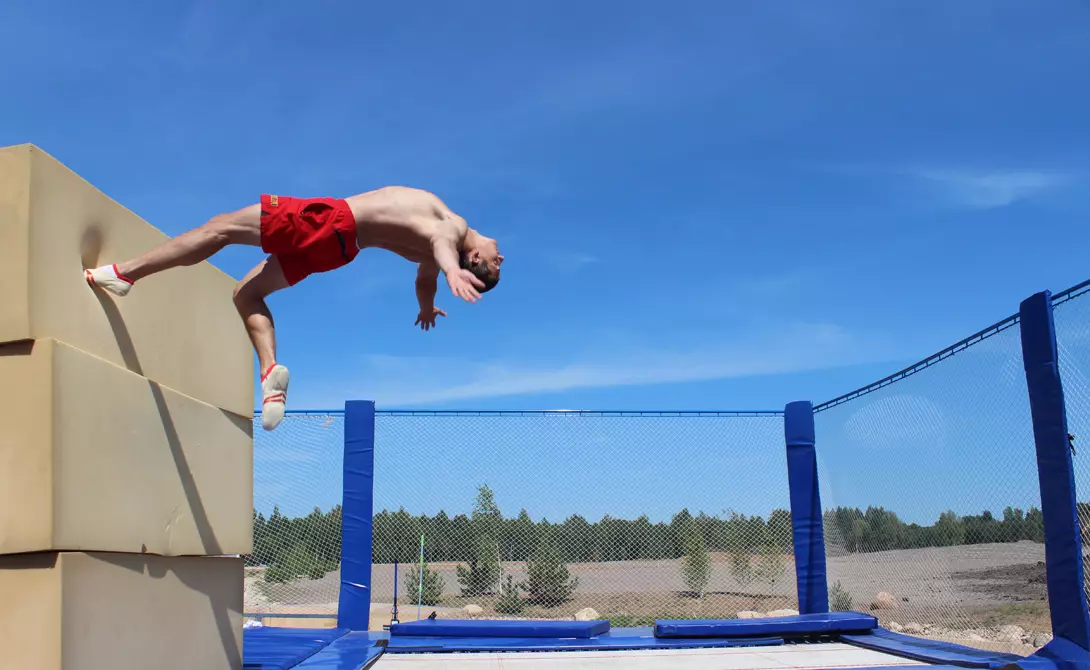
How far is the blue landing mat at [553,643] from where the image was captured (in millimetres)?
4078

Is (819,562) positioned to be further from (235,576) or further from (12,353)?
(12,353)

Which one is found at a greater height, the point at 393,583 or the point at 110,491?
the point at 110,491

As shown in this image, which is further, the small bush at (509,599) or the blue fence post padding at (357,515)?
the small bush at (509,599)

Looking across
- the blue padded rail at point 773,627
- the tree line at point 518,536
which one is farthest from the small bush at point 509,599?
the blue padded rail at point 773,627

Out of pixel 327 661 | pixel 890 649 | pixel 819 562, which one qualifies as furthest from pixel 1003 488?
pixel 327 661

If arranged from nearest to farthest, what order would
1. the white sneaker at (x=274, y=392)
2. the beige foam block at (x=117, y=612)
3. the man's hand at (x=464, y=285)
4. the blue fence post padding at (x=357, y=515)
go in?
1. the beige foam block at (x=117, y=612)
2. the man's hand at (x=464, y=285)
3. the white sneaker at (x=274, y=392)
4. the blue fence post padding at (x=357, y=515)

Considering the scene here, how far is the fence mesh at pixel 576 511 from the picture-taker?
596 cm

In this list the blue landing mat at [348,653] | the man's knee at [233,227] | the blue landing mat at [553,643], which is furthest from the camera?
the blue landing mat at [553,643]

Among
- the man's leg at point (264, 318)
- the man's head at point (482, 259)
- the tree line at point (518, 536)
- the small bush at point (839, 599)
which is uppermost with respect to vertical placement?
the man's head at point (482, 259)

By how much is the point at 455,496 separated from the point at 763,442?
2.26 meters

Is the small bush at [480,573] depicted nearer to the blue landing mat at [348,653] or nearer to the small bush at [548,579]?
the small bush at [548,579]

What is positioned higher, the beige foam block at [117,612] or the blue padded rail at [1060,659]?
the beige foam block at [117,612]

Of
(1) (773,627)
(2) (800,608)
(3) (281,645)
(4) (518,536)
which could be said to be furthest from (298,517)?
(2) (800,608)

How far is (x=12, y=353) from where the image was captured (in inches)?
82.8
